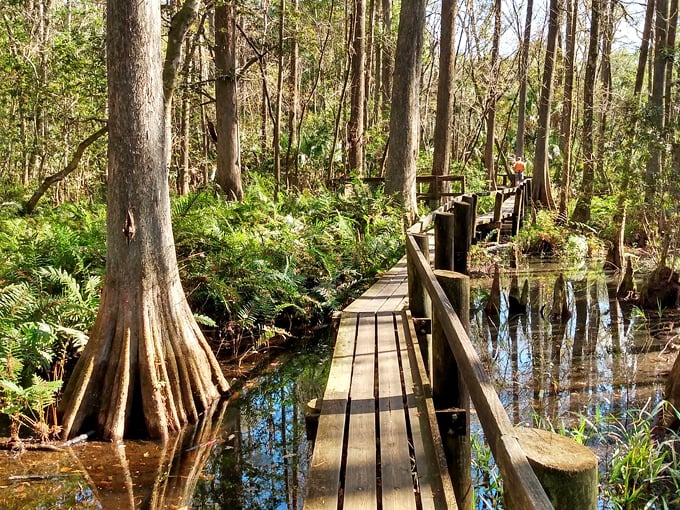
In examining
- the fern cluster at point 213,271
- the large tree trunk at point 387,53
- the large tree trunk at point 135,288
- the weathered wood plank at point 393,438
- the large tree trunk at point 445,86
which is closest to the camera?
the weathered wood plank at point 393,438

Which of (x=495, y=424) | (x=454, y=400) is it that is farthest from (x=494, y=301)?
(x=495, y=424)

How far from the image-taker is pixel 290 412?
23.9 feet

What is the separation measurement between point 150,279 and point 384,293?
3.45 meters

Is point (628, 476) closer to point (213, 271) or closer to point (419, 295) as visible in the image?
point (419, 295)

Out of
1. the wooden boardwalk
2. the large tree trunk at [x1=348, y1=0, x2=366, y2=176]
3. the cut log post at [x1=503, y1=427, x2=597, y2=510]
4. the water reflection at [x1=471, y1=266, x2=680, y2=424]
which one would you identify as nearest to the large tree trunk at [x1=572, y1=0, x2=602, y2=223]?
the water reflection at [x1=471, y1=266, x2=680, y2=424]

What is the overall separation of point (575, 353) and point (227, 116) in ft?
31.3

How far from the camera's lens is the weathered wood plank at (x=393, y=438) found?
3.36 m

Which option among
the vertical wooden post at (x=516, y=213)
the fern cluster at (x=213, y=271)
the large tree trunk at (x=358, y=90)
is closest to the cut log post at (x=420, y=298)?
the fern cluster at (x=213, y=271)

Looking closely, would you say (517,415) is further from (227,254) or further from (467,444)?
(227,254)

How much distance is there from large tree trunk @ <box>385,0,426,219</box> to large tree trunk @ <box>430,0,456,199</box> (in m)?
3.09

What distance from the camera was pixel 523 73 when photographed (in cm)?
2811

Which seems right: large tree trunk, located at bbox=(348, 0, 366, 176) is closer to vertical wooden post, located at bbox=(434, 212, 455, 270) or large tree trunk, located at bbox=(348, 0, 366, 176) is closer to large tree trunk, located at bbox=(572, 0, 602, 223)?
large tree trunk, located at bbox=(572, 0, 602, 223)

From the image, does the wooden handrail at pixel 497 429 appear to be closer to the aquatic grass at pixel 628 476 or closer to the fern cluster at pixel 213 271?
the aquatic grass at pixel 628 476

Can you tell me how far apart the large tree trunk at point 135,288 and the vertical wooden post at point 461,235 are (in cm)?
406
